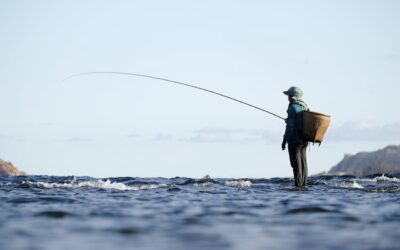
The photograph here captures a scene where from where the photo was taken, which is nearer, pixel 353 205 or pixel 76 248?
pixel 76 248

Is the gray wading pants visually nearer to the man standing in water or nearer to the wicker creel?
the man standing in water

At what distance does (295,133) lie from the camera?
1484 cm

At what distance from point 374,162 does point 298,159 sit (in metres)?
80.8

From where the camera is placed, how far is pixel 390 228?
657 cm

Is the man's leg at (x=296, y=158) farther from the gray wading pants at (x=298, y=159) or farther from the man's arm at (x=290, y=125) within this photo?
the man's arm at (x=290, y=125)

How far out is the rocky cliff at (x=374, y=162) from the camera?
8619cm

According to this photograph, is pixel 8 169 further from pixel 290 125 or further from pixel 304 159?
pixel 290 125

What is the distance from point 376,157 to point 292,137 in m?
83.0

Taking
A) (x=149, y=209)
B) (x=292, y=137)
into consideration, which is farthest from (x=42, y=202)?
(x=292, y=137)

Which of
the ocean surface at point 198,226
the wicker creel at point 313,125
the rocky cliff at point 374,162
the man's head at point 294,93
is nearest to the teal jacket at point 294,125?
the wicker creel at point 313,125

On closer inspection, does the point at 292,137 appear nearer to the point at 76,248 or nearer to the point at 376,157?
the point at 76,248

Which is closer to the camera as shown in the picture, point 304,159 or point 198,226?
point 198,226

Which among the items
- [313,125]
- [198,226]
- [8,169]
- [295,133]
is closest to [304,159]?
[295,133]

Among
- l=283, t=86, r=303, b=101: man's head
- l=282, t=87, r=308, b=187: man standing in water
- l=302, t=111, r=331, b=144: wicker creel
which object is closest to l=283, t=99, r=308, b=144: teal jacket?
l=282, t=87, r=308, b=187: man standing in water
